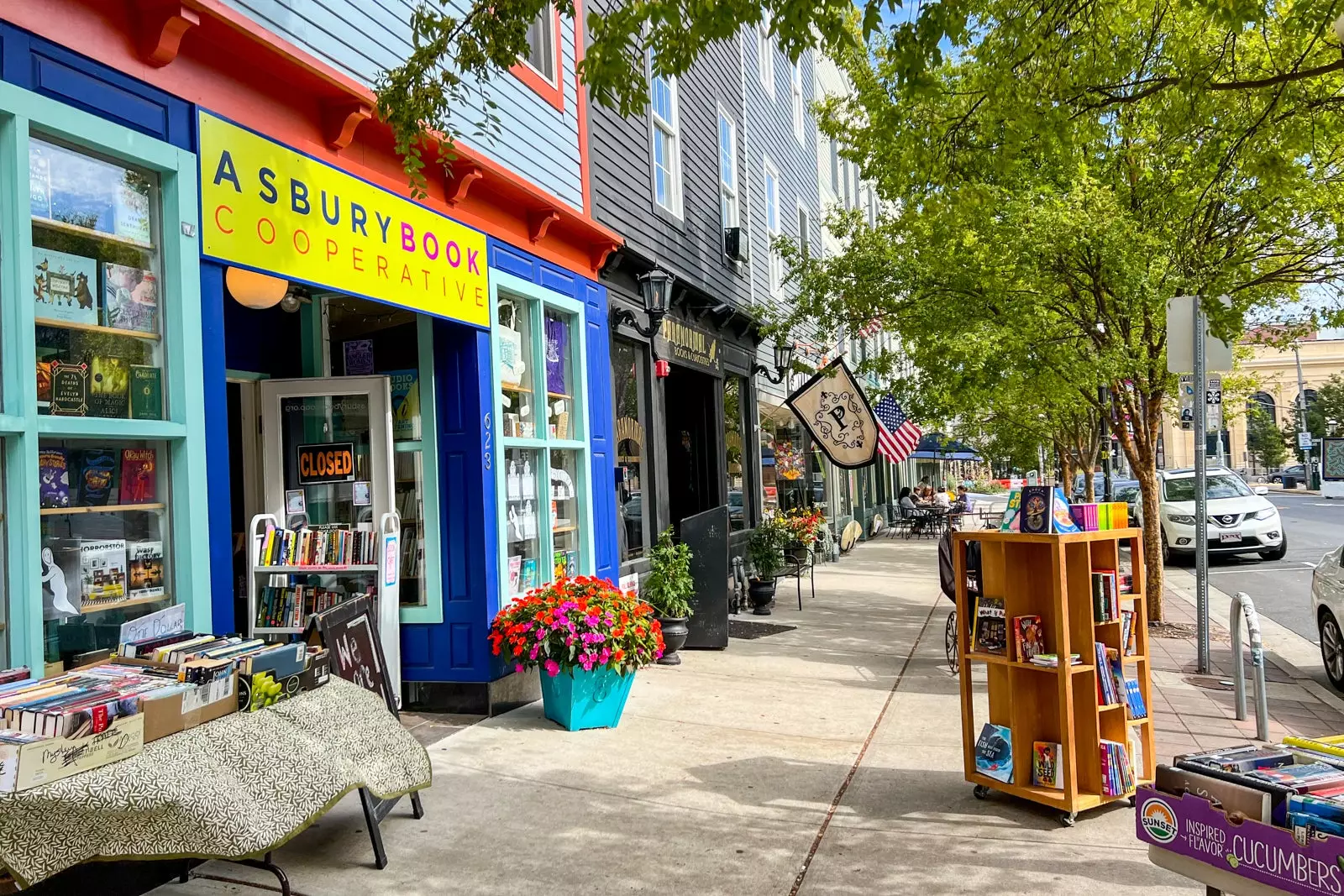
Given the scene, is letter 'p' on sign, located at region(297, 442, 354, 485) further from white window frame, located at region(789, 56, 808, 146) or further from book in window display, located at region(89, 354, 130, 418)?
white window frame, located at region(789, 56, 808, 146)

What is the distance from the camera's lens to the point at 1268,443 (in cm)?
7594

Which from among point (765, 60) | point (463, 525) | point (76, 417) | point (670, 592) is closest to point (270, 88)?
point (76, 417)

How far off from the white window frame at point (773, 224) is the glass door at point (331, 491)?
10662 mm

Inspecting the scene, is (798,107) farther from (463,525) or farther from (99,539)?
(99,539)

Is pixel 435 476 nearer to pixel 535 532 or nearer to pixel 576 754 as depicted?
pixel 535 532

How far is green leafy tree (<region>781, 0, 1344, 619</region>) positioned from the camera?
6.50 metres

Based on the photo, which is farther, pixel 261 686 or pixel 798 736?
pixel 798 736

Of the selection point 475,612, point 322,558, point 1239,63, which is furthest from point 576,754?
point 1239,63

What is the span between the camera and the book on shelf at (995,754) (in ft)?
16.8

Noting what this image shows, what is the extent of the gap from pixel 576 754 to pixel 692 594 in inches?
137

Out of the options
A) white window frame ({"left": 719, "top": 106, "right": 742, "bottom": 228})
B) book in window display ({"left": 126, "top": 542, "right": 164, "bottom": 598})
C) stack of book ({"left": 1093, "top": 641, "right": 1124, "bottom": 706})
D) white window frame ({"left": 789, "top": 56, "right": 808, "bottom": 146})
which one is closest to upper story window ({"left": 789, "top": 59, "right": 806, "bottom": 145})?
white window frame ({"left": 789, "top": 56, "right": 808, "bottom": 146})

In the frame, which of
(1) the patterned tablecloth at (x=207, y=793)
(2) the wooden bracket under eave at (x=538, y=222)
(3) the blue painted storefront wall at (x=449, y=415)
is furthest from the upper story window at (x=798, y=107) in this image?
(1) the patterned tablecloth at (x=207, y=793)

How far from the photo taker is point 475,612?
6.98 m

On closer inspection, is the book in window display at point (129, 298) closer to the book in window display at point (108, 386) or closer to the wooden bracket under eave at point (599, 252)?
the book in window display at point (108, 386)
